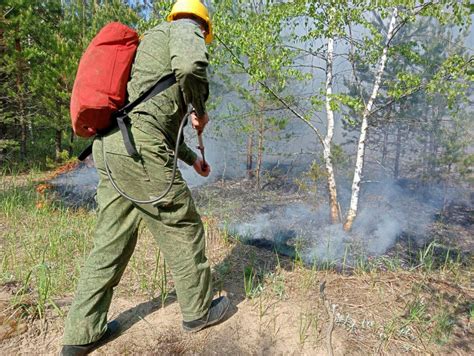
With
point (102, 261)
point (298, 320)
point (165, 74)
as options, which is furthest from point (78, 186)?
point (298, 320)

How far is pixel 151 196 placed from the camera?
1.92 meters

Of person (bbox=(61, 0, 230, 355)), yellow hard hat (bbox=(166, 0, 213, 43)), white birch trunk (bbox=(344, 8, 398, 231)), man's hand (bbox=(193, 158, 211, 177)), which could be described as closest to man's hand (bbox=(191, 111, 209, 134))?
person (bbox=(61, 0, 230, 355))

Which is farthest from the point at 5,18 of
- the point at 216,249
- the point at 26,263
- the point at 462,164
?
the point at 462,164

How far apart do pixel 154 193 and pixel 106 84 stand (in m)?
0.62

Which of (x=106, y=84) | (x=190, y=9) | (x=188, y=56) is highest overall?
(x=190, y=9)

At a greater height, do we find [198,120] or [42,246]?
[198,120]

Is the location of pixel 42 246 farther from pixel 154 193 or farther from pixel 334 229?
pixel 334 229

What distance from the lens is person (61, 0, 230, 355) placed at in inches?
73.9

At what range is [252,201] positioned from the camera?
24.9ft

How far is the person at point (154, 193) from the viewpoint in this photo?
73.9 inches

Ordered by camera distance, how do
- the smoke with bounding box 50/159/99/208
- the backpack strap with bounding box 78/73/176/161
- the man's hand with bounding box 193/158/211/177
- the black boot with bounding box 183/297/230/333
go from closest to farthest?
1. the backpack strap with bounding box 78/73/176/161
2. the black boot with bounding box 183/297/230/333
3. the man's hand with bounding box 193/158/211/177
4. the smoke with bounding box 50/159/99/208

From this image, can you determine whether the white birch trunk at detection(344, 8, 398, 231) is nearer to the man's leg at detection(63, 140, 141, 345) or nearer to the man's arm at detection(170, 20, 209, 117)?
the man's arm at detection(170, 20, 209, 117)

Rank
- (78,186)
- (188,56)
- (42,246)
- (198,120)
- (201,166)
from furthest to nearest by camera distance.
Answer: (78,186), (42,246), (201,166), (198,120), (188,56)

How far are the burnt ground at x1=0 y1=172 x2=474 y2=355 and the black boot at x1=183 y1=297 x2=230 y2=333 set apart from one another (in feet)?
0.19
